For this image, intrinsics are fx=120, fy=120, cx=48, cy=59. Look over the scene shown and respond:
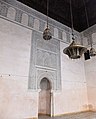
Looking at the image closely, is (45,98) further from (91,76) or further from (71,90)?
(91,76)

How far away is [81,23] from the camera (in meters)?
5.39

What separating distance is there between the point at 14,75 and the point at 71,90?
2.37 metres

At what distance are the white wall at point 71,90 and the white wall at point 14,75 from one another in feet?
3.42

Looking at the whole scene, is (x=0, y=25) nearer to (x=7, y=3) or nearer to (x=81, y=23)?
(x=7, y=3)

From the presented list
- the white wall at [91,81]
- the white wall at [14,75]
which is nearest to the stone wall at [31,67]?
the white wall at [14,75]

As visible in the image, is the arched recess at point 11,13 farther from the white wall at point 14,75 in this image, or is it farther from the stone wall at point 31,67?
the white wall at point 14,75

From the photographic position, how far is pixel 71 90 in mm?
4652

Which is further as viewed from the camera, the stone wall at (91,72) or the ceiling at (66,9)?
the stone wall at (91,72)

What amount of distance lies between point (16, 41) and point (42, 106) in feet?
8.67

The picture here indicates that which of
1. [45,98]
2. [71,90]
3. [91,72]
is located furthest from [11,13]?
[91,72]

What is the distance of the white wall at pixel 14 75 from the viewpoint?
3139 millimetres

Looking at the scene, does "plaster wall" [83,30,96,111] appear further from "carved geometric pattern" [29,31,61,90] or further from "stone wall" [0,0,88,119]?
"carved geometric pattern" [29,31,61,90]

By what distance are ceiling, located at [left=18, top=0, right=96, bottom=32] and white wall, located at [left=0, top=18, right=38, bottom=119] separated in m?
1.14

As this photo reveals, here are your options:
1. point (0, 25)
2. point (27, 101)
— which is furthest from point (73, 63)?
point (0, 25)
